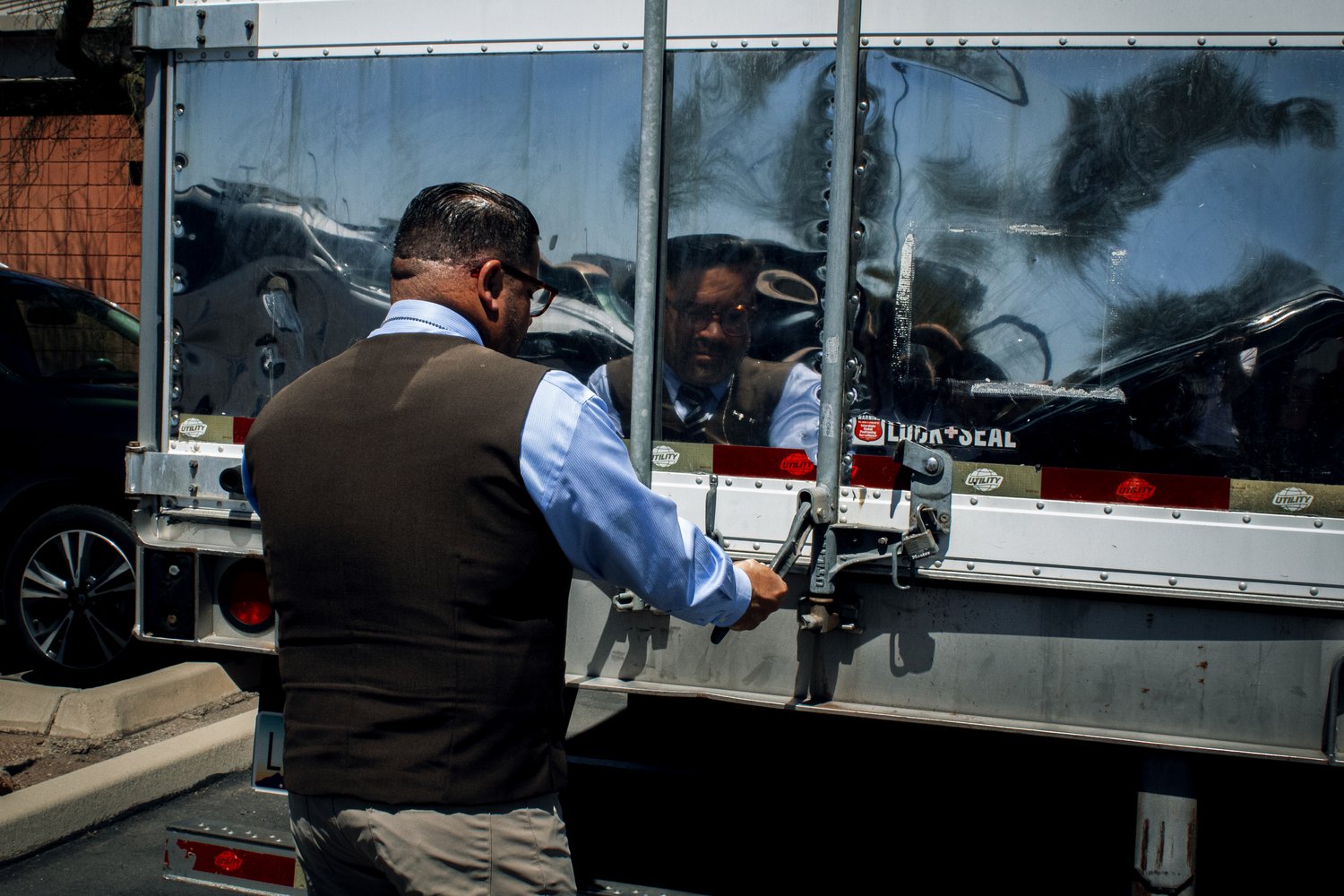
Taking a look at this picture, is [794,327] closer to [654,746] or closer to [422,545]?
[422,545]

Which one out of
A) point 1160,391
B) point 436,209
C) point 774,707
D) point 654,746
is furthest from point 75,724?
point 1160,391

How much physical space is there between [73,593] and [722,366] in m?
4.15

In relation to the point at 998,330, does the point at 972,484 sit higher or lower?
lower

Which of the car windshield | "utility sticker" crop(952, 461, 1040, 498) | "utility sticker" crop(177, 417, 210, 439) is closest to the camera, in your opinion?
"utility sticker" crop(952, 461, 1040, 498)

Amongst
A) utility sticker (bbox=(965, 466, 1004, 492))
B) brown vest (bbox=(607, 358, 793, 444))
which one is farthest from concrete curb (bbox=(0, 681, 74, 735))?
utility sticker (bbox=(965, 466, 1004, 492))

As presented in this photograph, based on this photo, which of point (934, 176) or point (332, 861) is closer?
point (332, 861)

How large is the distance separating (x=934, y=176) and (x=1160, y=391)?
69cm

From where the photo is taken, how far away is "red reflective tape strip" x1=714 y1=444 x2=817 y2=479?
9.52ft

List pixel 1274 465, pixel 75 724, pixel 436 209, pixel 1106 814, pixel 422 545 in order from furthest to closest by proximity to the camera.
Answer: pixel 75 724 < pixel 1106 814 < pixel 1274 465 < pixel 436 209 < pixel 422 545

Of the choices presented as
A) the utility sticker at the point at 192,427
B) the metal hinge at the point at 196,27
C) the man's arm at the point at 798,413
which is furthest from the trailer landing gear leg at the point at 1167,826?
the metal hinge at the point at 196,27

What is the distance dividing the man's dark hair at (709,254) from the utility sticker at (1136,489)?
0.96 metres

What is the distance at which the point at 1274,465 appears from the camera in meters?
2.65

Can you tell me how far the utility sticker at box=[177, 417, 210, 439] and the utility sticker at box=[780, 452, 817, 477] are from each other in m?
1.63

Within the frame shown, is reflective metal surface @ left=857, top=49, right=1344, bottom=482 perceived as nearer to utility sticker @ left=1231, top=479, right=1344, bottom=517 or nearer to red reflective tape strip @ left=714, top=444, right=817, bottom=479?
utility sticker @ left=1231, top=479, right=1344, bottom=517
